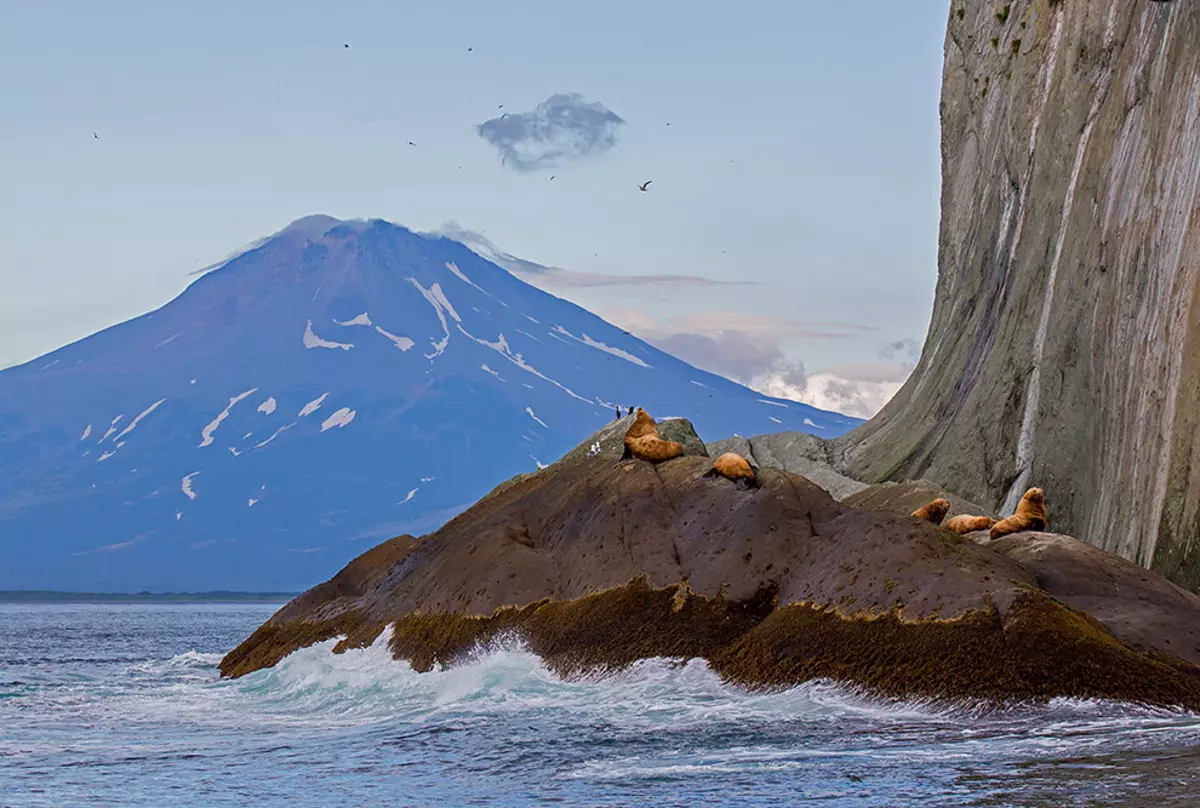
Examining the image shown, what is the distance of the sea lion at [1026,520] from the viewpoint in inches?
915

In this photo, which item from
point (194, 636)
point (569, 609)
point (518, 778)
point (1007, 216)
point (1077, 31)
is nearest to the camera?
point (518, 778)

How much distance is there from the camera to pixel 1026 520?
2358cm

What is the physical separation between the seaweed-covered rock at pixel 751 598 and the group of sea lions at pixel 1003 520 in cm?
205

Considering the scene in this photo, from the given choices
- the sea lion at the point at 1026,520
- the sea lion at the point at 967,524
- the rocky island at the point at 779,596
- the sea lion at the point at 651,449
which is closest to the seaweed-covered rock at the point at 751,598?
the rocky island at the point at 779,596

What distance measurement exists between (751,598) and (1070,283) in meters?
20.3

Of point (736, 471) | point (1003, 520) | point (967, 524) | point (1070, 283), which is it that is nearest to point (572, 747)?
point (736, 471)

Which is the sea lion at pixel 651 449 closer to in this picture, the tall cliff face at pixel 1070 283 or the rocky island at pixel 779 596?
the rocky island at pixel 779 596

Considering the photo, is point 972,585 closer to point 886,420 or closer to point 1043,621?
point 1043,621

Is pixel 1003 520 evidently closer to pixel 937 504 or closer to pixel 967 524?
pixel 967 524

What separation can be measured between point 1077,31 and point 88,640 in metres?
40.3

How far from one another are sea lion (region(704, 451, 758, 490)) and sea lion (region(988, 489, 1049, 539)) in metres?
4.05

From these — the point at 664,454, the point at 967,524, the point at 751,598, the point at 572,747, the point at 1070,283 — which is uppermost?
the point at 1070,283

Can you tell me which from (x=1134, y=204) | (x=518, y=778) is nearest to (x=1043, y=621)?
(x=518, y=778)

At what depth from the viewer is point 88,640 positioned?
55.2 meters
